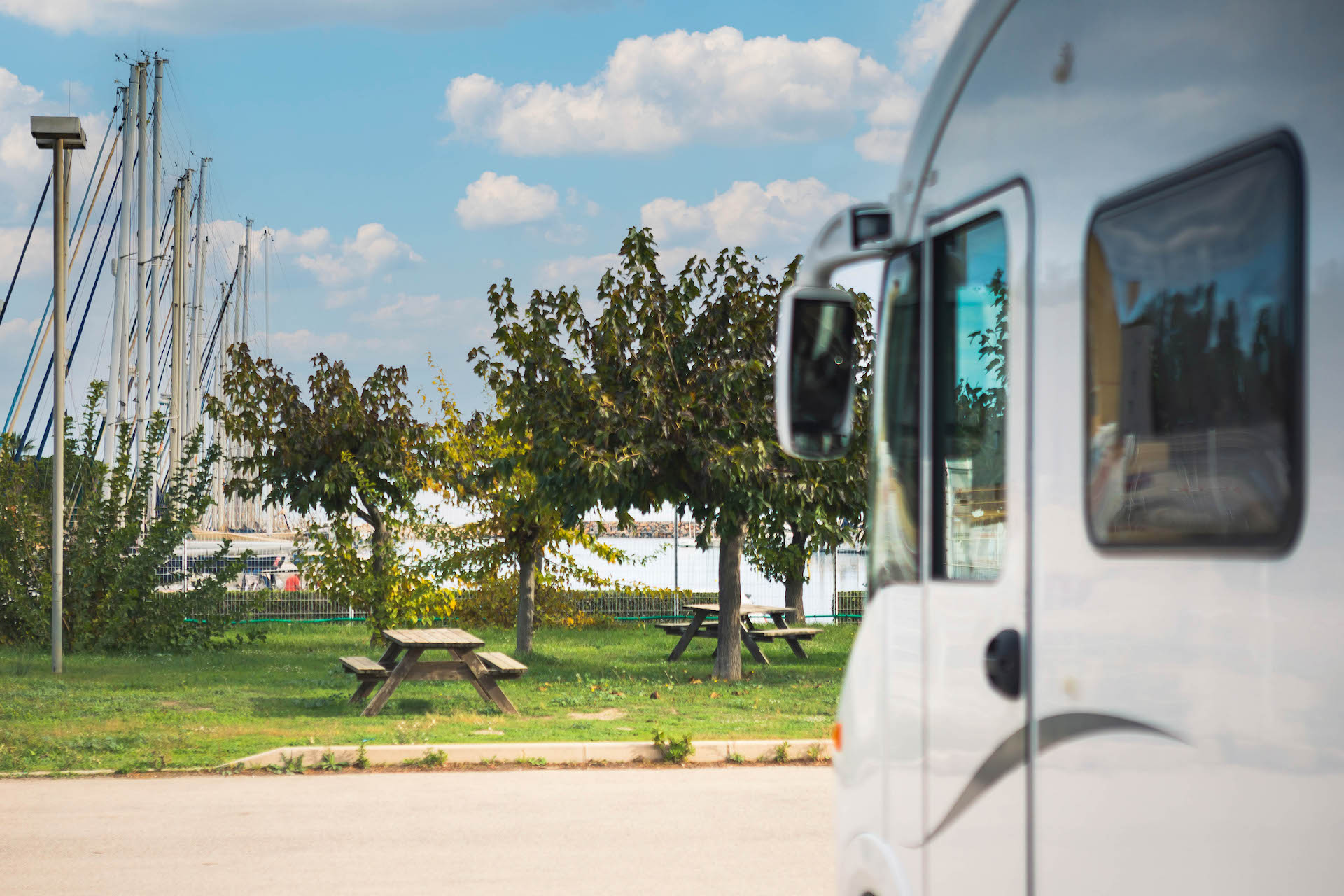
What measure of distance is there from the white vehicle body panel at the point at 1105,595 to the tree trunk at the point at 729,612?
11.7 meters

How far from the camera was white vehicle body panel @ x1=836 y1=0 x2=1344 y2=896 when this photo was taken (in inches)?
80.6

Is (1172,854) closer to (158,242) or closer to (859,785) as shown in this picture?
(859,785)

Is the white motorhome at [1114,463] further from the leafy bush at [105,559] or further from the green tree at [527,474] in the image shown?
the leafy bush at [105,559]

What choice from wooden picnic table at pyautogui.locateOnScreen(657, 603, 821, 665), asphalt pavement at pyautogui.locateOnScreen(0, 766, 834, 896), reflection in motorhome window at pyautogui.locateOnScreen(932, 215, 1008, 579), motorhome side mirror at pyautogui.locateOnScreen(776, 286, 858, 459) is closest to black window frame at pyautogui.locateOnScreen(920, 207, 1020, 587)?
reflection in motorhome window at pyautogui.locateOnScreen(932, 215, 1008, 579)

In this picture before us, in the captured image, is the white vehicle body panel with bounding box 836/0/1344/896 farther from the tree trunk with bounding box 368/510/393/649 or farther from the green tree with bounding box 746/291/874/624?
the tree trunk with bounding box 368/510/393/649

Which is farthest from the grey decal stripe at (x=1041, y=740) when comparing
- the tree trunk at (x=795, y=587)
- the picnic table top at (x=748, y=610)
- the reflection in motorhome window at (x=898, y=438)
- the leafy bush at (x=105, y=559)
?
the tree trunk at (x=795, y=587)

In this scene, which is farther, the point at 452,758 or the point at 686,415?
the point at 686,415

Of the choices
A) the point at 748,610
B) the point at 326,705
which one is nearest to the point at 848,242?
the point at 326,705

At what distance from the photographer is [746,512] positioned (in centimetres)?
1414

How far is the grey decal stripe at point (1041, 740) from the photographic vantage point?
240cm

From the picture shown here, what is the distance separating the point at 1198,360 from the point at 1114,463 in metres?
0.27

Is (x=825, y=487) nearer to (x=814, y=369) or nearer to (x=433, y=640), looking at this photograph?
(x=433, y=640)

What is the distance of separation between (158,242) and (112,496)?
17244 mm

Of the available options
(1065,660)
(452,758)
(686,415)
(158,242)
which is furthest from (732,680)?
(158,242)
